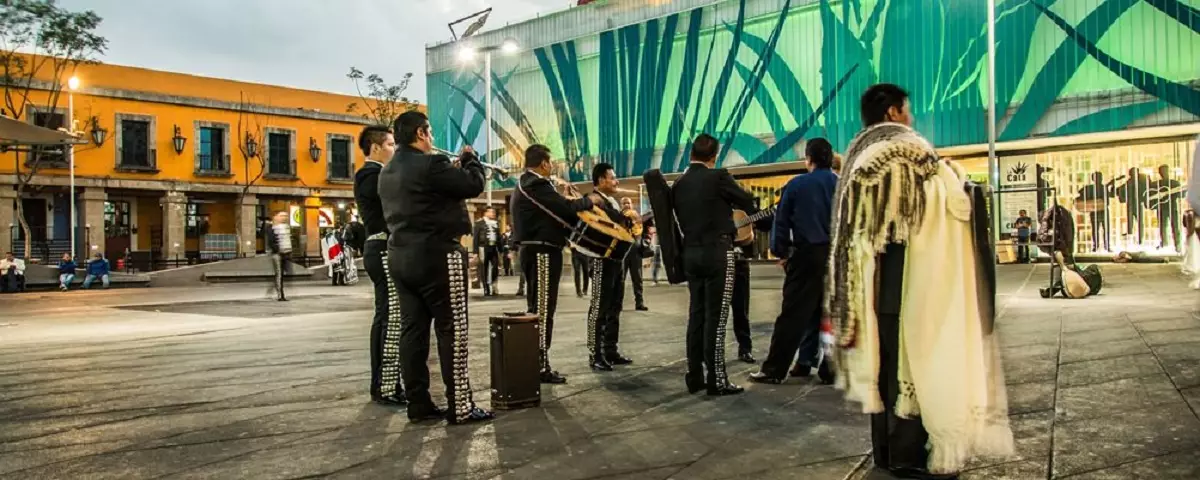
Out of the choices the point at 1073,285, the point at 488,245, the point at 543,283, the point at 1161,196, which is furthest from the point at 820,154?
the point at 1161,196

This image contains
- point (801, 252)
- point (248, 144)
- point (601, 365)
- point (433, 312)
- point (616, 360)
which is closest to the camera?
point (433, 312)

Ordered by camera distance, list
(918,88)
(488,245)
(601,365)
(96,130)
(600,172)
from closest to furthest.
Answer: (601,365) < (600,172) < (488,245) < (918,88) < (96,130)

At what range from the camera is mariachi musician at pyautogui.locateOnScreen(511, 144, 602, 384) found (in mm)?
6230

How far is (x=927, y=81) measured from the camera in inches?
1037

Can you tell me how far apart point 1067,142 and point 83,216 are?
37390 millimetres

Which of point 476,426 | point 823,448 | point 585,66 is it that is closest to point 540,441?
point 476,426

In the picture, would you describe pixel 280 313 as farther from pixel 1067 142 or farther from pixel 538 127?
pixel 538 127

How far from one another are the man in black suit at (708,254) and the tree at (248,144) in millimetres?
38451

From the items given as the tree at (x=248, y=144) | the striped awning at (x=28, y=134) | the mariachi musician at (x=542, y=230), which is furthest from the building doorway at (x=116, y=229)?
the mariachi musician at (x=542, y=230)

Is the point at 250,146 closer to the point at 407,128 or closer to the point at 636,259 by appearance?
the point at 636,259

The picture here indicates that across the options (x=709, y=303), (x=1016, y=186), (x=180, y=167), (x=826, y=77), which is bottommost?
(x=709, y=303)

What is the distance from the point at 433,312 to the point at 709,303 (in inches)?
72.4

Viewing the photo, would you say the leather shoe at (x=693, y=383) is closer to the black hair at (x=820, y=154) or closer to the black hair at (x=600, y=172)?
the black hair at (x=820, y=154)

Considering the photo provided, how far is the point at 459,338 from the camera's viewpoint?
15.6 feet
